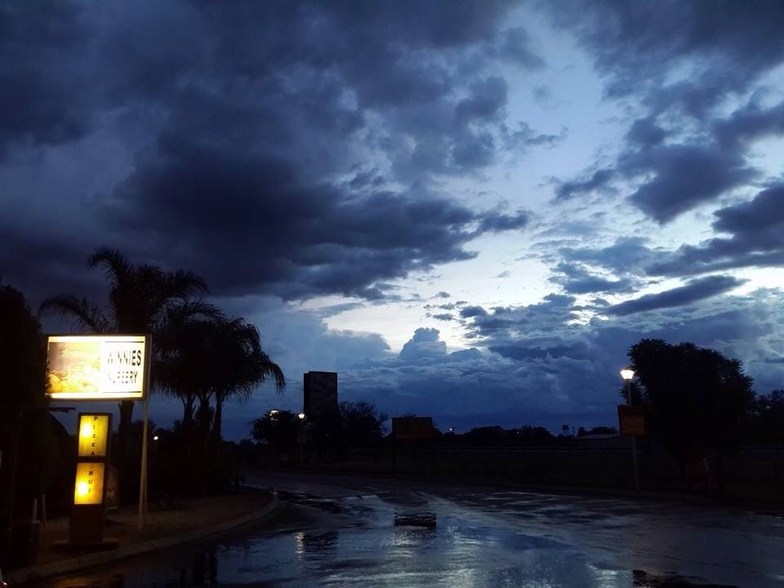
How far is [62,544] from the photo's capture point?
15023 millimetres

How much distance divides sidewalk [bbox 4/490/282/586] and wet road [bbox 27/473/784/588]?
2.03 ft

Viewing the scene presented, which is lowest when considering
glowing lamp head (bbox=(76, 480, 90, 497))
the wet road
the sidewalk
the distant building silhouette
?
the wet road

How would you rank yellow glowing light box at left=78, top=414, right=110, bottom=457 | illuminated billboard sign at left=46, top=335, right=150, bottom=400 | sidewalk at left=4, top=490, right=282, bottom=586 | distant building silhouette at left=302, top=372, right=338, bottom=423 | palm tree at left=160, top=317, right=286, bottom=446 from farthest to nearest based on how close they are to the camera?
1. distant building silhouette at left=302, top=372, right=338, bottom=423
2. palm tree at left=160, top=317, right=286, bottom=446
3. illuminated billboard sign at left=46, top=335, right=150, bottom=400
4. yellow glowing light box at left=78, top=414, right=110, bottom=457
5. sidewalk at left=4, top=490, right=282, bottom=586

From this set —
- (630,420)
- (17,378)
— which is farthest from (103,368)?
(630,420)

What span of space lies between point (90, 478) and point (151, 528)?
3243mm

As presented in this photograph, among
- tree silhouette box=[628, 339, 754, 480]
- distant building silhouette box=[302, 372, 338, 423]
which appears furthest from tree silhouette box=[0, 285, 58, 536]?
distant building silhouette box=[302, 372, 338, 423]

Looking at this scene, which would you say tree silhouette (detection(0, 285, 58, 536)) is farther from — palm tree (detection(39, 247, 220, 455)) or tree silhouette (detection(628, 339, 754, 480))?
tree silhouette (detection(628, 339, 754, 480))

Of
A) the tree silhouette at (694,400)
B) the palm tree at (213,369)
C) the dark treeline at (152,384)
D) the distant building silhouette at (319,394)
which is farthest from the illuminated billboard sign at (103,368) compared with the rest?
the distant building silhouette at (319,394)

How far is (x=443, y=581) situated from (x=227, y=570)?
3685mm

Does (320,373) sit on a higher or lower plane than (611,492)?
higher

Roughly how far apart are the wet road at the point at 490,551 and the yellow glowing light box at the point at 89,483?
195cm

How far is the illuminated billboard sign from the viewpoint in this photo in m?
17.2

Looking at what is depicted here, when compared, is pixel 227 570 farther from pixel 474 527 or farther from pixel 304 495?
pixel 304 495

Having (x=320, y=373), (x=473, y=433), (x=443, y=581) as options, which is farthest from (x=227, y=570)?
(x=473, y=433)
